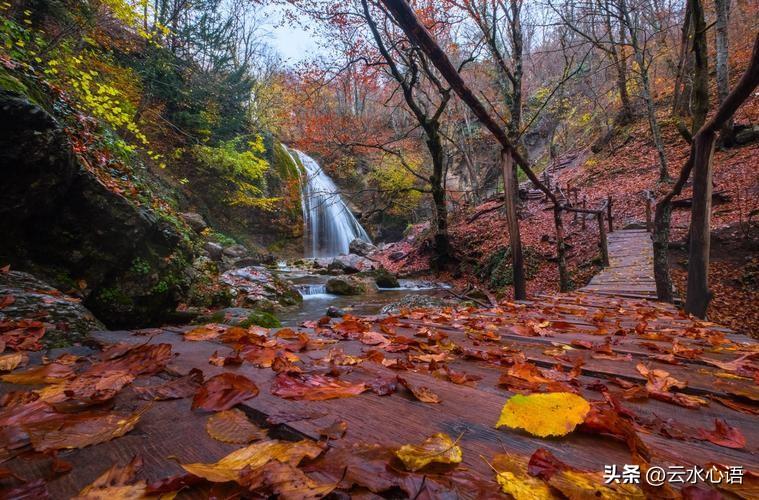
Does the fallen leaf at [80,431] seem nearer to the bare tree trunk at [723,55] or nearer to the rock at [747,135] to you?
the bare tree trunk at [723,55]

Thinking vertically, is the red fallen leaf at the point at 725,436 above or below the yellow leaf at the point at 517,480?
below

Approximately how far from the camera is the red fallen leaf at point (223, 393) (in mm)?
802

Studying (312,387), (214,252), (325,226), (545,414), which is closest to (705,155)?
(545,414)

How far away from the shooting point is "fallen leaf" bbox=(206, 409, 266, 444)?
67cm

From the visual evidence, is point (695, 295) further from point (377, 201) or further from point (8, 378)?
point (377, 201)

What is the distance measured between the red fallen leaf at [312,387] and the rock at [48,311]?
1.24 metres

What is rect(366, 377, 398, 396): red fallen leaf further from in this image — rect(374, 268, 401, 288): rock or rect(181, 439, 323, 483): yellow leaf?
rect(374, 268, 401, 288): rock

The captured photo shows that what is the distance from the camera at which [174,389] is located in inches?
35.4

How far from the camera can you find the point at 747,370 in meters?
1.34

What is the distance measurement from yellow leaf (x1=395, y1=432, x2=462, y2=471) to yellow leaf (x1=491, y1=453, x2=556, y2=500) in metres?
0.07

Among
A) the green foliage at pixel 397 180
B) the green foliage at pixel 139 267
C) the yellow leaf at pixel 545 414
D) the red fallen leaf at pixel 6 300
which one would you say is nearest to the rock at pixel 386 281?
the green foliage at pixel 139 267

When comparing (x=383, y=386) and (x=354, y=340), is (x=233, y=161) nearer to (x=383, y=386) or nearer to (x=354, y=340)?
(x=354, y=340)

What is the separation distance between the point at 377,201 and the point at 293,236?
6831 millimetres

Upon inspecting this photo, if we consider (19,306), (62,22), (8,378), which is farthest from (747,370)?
(62,22)
